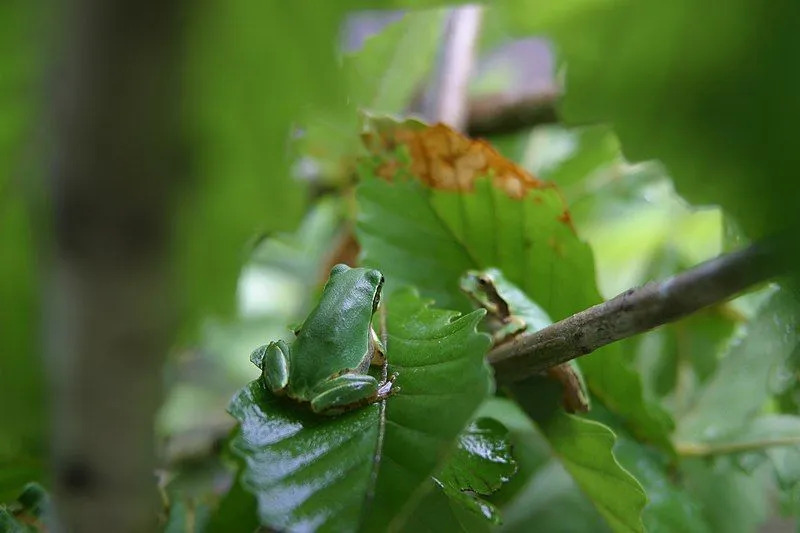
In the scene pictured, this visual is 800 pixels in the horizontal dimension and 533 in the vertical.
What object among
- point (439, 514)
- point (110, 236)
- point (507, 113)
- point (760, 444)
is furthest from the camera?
point (507, 113)

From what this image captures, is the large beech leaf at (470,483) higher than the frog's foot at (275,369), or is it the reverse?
the frog's foot at (275,369)

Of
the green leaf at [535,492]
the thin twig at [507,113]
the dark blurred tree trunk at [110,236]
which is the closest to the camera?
the dark blurred tree trunk at [110,236]

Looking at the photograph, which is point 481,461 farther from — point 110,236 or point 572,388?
point 110,236

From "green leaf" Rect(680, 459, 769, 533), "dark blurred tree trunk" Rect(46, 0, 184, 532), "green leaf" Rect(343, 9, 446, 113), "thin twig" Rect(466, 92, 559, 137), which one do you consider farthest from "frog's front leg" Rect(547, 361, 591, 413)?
"thin twig" Rect(466, 92, 559, 137)

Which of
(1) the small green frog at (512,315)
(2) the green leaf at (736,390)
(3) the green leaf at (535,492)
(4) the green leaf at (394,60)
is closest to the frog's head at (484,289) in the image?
(1) the small green frog at (512,315)

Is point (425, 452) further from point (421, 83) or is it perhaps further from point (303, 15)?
point (421, 83)

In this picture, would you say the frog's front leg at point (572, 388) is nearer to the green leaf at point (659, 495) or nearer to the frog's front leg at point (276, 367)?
the green leaf at point (659, 495)

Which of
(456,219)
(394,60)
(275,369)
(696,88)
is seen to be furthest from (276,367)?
(394,60)
